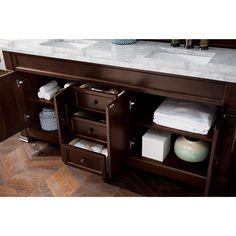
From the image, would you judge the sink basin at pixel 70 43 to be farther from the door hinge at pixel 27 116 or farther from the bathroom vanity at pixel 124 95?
the door hinge at pixel 27 116

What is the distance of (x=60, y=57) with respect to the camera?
172 centimetres

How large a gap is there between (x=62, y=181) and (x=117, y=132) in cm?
53

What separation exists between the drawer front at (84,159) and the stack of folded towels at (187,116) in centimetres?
40

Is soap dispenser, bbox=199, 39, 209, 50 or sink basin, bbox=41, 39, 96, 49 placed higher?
soap dispenser, bbox=199, 39, 209, 50

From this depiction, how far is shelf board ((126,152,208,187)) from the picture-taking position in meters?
1.66

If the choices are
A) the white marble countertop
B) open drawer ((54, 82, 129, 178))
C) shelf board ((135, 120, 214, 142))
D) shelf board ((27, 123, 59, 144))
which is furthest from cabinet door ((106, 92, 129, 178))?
shelf board ((27, 123, 59, 144))

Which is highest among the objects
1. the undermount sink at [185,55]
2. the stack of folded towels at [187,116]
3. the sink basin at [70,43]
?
the sink basin at [70,43]

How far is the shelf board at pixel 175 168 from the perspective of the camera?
166 cm

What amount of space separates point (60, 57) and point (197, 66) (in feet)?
2.63

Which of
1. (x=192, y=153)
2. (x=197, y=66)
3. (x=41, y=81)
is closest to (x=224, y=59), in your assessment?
(x=197, y=66)

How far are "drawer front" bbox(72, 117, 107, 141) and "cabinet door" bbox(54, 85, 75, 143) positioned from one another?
5 centimetres

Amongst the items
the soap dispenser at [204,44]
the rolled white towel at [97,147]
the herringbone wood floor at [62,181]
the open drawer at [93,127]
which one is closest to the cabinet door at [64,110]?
the open drawer at [93,127]

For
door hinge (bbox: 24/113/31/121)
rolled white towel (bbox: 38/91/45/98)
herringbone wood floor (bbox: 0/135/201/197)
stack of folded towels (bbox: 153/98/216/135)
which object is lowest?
herringbone wood floor (bbox: 0/135/201/197)

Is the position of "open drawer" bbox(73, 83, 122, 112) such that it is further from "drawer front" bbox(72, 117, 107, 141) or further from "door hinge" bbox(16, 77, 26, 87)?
"door hinge" bbox(16, 77, 26, 87)
